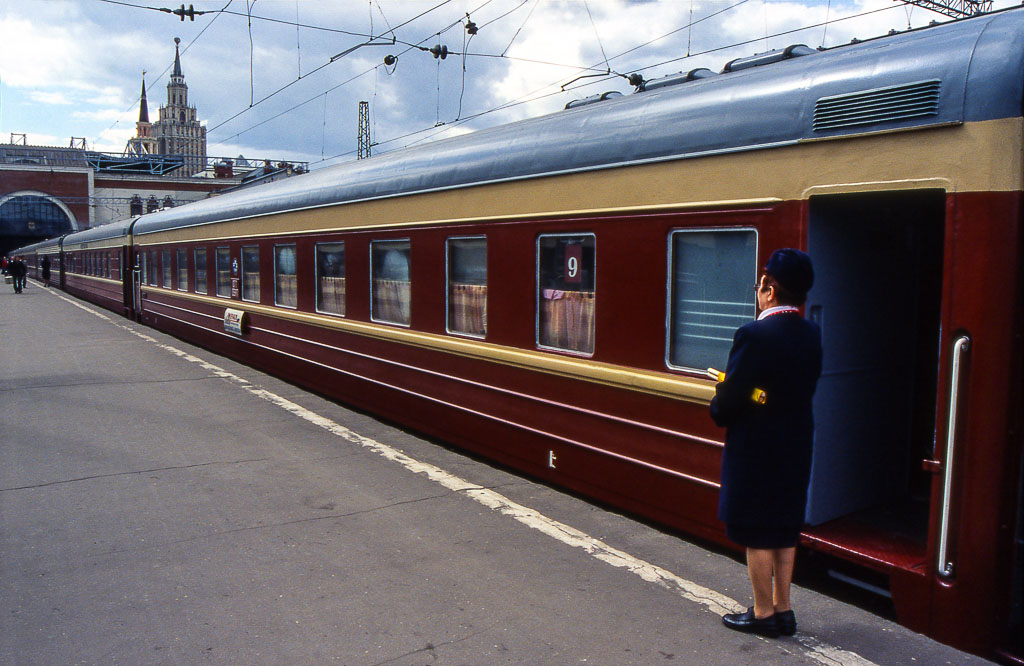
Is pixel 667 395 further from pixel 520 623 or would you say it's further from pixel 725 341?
pixel 520 623

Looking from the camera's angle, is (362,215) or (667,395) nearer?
(667,395)

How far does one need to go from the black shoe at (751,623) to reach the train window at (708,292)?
1478 millimetres

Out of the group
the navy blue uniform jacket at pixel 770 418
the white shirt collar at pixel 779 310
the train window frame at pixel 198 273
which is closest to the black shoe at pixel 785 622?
the navy blue uniform jacket at pixel 770 418

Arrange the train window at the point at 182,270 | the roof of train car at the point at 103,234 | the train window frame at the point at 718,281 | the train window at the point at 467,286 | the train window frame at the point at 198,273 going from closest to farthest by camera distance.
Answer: the train window frame at the point at 718,281 → the train window at the point at 467,286 → the train window frame at the point at 198,273 → the train window at the point at 182,270 → the roof of train car at the point at 103,234

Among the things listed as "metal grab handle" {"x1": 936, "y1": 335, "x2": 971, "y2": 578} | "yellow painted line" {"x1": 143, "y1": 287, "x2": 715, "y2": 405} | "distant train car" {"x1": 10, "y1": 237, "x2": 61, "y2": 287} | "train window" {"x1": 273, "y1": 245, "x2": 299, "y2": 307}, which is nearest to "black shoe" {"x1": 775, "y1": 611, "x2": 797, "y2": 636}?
"metal grab handle" {"x1": 936, "y1": 335, "x2": 971, "y2": 578}

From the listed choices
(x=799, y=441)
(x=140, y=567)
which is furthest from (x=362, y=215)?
(x=799, y=441)

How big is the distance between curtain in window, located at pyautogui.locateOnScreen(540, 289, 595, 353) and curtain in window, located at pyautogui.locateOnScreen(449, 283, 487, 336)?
88cm

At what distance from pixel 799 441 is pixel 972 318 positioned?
0.91 m

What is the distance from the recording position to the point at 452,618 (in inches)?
167

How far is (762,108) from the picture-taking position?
455 cm

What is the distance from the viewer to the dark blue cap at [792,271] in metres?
3.60

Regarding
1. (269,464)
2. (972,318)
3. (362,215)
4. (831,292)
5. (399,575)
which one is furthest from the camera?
(362,215)

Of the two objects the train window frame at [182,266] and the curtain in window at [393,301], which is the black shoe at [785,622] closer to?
the curtain in window at [393,301]

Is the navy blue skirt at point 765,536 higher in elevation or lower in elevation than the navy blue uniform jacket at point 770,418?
lower
